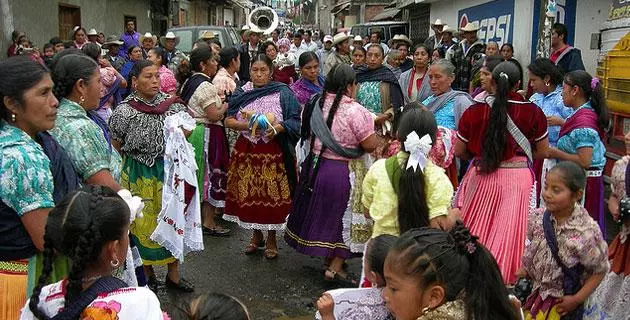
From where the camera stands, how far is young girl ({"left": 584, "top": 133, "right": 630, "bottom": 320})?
12.1 ft

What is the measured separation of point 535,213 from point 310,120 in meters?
2.11

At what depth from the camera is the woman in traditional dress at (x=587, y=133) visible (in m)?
4.78

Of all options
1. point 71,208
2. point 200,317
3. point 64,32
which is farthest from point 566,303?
point 64,32

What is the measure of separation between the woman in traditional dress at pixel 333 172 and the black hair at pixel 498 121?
3.01 ft

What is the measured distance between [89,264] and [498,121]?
2990 mm

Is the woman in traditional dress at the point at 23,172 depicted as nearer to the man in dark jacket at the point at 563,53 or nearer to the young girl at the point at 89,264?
the young girl at the point at 89,264

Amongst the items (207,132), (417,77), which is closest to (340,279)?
(207,132)

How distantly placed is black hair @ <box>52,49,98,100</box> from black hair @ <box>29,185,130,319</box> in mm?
1162

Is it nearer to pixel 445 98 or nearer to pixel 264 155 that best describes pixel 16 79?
pixel 264 155

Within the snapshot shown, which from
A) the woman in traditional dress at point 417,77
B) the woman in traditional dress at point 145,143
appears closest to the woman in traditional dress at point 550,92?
the woman in traditional dress at point 417,77

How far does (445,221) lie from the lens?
3346 millimetres

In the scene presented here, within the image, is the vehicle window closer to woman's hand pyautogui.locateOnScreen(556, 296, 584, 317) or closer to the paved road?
the paved road

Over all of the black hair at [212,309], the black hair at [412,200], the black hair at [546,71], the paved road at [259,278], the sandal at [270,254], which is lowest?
the paved road at [259,278]

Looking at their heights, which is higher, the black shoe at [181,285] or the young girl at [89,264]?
the young girl at [89,264]
